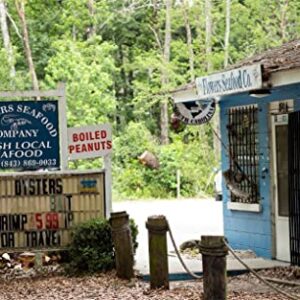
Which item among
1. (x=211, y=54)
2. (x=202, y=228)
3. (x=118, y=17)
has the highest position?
(x=118, y=17)

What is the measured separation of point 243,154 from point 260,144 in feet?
2.09

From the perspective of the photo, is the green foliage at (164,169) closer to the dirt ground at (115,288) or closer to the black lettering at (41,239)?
the black lettering at (41,239)

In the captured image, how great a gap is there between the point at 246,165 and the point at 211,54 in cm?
2299

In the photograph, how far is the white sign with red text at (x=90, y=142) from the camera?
38.5ft

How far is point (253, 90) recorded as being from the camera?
35.3 ft

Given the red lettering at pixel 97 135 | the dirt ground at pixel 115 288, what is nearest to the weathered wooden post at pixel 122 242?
the dirt ground at pixel 115 288

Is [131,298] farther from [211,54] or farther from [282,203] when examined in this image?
[211,54]

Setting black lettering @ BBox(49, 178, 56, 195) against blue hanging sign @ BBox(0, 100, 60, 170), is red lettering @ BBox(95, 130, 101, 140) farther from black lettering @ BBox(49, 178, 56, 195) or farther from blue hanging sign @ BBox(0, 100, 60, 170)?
black lettering @ BBox(49, 178, 56, 195)

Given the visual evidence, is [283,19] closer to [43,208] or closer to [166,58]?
[166,58]

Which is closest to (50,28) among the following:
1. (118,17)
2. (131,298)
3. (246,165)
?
(118,17)

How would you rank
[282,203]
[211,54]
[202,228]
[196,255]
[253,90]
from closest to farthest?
[253,90] < [282,203] < [196,255] < [202,228] < [211,54]

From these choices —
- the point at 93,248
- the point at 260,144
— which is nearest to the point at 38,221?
the point at 93,248

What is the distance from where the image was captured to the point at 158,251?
9.30m

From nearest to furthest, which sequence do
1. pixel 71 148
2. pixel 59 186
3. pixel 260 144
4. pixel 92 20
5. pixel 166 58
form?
pixel 59 186, pixel 71 148, pixel 260 144, pixel 92 20, pixel 166 58
